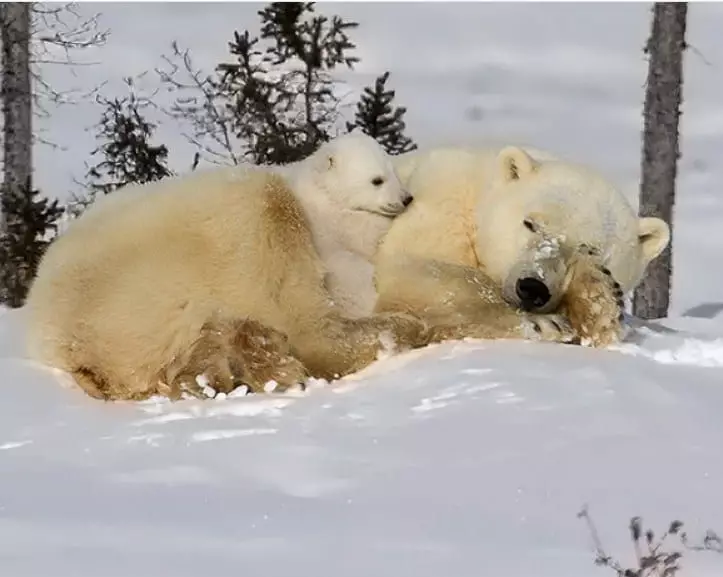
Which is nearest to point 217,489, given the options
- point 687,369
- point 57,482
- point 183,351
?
point 57,482

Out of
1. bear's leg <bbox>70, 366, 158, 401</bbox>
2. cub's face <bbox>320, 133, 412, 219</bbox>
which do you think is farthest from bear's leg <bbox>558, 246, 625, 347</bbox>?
bear's leg <bbox>70, 366, 158, 401</bbox>

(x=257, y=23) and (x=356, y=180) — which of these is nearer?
(x=356, y=180)

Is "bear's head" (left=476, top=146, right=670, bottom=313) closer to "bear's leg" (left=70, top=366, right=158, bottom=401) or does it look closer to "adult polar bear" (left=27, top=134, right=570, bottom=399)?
"adult polar bear" (left=27, top=134, right=570, bottom=399)

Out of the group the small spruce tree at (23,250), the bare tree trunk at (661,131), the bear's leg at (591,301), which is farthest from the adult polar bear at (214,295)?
the bare tree trunk at (661,131)

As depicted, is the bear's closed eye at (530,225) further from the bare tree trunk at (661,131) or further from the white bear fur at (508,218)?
the bare tree trunk at (661,131)

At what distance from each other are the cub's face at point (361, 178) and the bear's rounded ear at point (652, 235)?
1.03m

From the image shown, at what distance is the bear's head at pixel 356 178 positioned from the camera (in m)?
4.49

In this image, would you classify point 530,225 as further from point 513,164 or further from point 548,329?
point 548,329

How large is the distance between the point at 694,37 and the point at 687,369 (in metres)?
18.0

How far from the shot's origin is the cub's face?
449cm

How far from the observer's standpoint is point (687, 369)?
167 inches

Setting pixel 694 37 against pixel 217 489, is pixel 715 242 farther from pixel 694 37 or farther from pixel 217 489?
pixel 217 489

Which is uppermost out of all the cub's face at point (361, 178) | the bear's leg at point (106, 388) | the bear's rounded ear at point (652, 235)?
the cub's face at point (361, 178)

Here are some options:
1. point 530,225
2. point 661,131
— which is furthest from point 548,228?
Result: point 661,131
